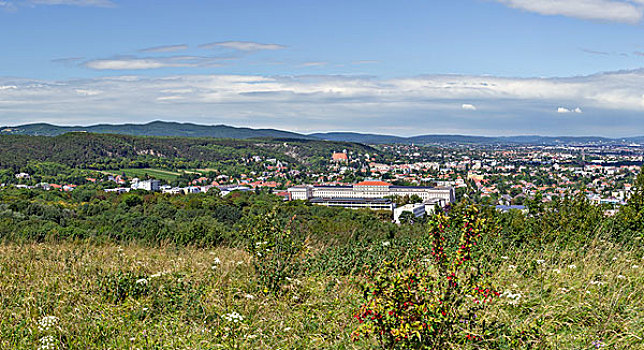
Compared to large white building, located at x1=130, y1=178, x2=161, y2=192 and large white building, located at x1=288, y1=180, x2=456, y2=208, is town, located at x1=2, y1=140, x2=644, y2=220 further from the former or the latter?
large white building, located at x1=130, y1=178, x2=161, y2=192

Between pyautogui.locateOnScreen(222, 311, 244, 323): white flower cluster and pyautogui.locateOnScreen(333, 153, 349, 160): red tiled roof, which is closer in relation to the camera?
pyautogui.locateOnScreen(222, 311, 244, 323): white flower cluster

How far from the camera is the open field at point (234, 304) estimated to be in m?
3.63

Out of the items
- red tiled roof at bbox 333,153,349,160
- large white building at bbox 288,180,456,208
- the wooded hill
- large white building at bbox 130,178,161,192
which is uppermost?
the wooded hill

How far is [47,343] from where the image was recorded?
11.4ft

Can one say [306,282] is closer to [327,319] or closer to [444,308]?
[327,319]

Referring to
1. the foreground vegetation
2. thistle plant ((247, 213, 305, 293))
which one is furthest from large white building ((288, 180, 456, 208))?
thistle plant ((247, 213, 305, 293))

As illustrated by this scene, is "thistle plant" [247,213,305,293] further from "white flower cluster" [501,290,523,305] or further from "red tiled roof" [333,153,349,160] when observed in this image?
"red tiled roof" [333,153,349,160]

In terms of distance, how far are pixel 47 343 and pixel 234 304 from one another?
1.44 m

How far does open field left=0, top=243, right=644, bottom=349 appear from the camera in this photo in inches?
143

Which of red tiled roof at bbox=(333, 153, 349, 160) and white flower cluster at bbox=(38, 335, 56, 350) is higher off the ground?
white flower cluster at bbox=(38, 335, 56, 350)

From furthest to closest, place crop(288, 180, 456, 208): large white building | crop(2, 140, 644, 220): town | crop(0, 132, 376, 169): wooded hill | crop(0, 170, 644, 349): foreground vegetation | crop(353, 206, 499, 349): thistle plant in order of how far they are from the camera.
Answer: crop(0, 132, 376, 169): wooded hill < crop(288, 180, 456, 208): large white building < crop(2, 140, 644, 220): town < crop(0, 170, 644, 349): foreground vegetation < crop(353, 206, 499, 349): thistle plant

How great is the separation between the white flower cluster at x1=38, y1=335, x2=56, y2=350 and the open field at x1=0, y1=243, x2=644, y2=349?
0.06 metres

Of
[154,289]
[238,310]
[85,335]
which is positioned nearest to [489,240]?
[238,310]

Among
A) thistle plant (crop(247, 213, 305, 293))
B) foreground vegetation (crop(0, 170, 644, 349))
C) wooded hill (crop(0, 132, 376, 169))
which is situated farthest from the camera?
wooded hill (crop(0, 132, 376, 169))
